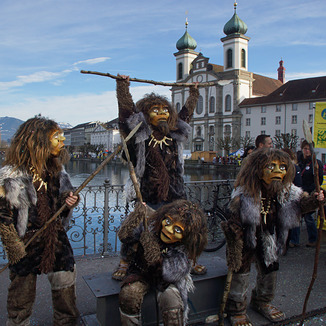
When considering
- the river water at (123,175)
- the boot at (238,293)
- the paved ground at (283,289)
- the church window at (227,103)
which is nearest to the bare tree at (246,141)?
the church window at (227,103)

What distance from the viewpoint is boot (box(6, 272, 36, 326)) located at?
2.65 metres

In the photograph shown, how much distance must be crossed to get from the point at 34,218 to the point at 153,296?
3.85 ft

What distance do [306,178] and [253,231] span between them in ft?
11.8

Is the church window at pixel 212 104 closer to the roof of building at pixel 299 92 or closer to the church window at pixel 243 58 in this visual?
the roof of building at pixel 299 92

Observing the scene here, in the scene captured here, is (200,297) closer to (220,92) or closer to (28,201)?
(28,201)

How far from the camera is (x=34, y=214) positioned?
272cm

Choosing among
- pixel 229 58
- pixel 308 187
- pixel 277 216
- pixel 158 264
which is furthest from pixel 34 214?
pixel 229 58

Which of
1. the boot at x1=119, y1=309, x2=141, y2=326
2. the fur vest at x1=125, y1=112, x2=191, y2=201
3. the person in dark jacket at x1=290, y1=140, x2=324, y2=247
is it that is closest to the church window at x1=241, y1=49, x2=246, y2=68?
the person in dark jacket at x1=290, y1=140, x2=324, y2=247

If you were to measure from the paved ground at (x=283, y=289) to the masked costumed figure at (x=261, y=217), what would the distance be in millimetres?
466

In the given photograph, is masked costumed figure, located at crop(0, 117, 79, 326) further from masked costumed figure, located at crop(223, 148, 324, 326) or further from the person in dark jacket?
the person in dark jacket

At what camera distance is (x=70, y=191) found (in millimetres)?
2922

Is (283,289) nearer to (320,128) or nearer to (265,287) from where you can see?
(265,287)

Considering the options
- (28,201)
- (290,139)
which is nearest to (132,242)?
(28,201)

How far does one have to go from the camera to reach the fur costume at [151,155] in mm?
3428
